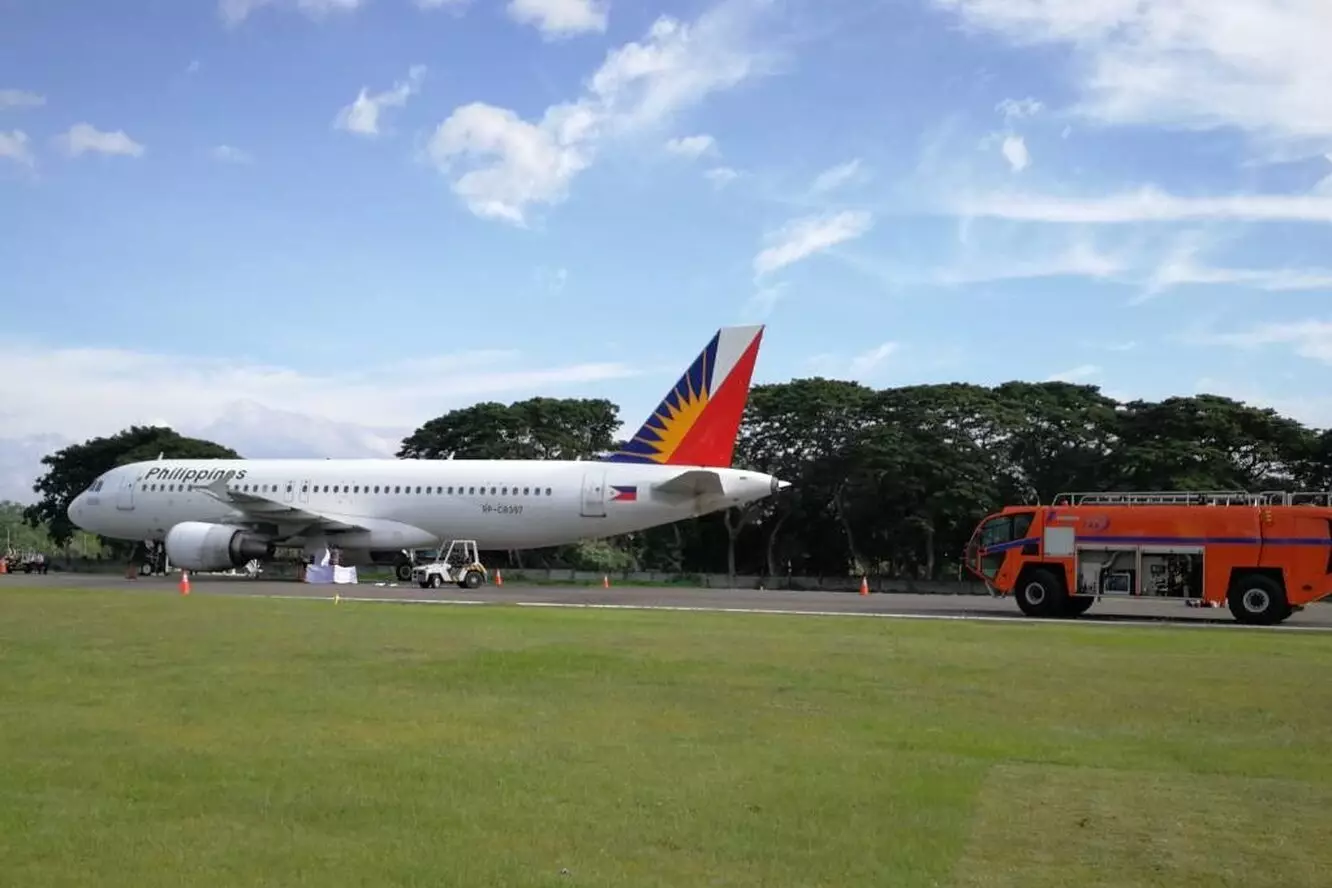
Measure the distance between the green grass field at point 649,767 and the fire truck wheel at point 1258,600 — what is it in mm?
9479

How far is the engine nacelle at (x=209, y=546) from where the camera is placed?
3966 centimetres

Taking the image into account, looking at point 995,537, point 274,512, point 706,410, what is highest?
point 706,410

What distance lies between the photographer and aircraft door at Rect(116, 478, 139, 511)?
44938mm

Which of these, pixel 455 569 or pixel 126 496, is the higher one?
pixel 126 496

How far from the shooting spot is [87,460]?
81875mm

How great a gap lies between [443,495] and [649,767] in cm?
3400

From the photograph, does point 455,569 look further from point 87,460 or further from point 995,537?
point 87,460

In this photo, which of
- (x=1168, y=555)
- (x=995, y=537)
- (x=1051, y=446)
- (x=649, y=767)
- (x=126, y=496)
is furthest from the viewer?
(x=1051, y=446)

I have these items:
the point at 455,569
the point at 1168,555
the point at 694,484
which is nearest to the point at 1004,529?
the point at 1168,555

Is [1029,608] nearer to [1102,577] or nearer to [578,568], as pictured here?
[1102,577]

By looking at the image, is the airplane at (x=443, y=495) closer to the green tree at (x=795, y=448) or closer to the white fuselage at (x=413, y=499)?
the white fuselage at (x=413, y=499)

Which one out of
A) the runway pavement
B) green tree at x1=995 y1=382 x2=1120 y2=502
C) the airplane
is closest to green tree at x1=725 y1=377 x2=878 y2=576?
green tree at x1=995 y1=382 x2=1120 y2=502

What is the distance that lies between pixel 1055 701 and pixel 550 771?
552 centimetres

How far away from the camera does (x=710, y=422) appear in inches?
1499
